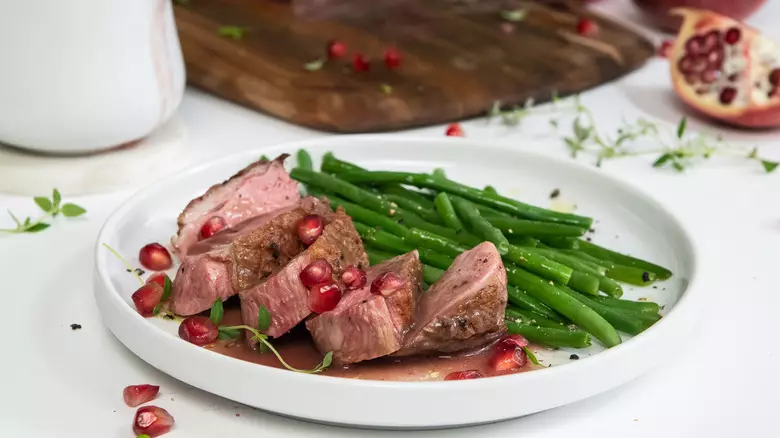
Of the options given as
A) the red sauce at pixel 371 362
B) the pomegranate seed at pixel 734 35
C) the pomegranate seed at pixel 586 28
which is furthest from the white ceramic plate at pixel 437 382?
the pomegranate seed at pixel 586 28

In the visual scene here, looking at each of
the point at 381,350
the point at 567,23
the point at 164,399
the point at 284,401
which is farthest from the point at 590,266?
the point at 567,23

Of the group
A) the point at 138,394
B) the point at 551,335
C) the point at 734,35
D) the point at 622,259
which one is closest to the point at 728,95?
the point at 734,35

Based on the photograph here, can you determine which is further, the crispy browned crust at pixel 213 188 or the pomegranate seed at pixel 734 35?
the pomegranate seed at pixel 734 35

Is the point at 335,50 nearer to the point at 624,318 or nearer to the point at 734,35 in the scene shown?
the point at 734,35

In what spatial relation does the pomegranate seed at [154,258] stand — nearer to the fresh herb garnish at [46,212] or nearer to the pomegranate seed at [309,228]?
the pomegranate seed at [309,228]

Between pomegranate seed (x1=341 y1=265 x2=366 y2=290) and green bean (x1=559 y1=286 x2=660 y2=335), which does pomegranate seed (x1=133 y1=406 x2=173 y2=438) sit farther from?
green bean (x1=559 y1=286 x2=660 y2=335)

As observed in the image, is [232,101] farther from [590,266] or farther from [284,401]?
[284,401]
